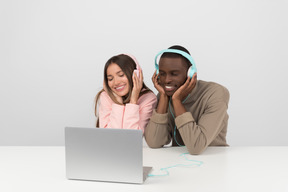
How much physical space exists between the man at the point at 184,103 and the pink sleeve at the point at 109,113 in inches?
9.1

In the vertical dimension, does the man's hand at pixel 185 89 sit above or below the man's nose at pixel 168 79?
below

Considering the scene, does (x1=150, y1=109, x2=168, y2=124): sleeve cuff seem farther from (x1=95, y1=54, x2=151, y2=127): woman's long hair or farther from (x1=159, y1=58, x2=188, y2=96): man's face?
(x1=95, y1=54, x2=151, y2=127): woman's long hair

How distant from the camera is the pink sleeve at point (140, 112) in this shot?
210 cm

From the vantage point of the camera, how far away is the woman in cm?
212

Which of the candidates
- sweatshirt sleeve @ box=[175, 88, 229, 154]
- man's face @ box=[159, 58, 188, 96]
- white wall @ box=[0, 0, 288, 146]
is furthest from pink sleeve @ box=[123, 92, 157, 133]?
white wall @ box=[0, 0, 288, 146]

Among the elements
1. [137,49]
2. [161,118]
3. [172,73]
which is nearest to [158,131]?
[161,118]

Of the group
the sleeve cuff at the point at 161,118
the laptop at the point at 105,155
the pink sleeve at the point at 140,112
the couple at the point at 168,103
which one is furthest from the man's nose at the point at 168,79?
the laptop at the point at 105,155

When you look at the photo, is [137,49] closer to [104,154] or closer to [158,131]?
[158,131]

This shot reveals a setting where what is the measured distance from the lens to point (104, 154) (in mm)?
1372

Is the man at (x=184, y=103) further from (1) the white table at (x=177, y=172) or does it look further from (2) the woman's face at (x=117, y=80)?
(2) the woman's face at (x=117, y=80)

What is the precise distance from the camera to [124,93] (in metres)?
2.18

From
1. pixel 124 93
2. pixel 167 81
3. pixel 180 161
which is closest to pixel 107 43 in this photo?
pixel 124 93

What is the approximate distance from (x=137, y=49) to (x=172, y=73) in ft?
5.35

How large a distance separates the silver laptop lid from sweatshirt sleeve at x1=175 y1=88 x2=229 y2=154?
19.1 inches
